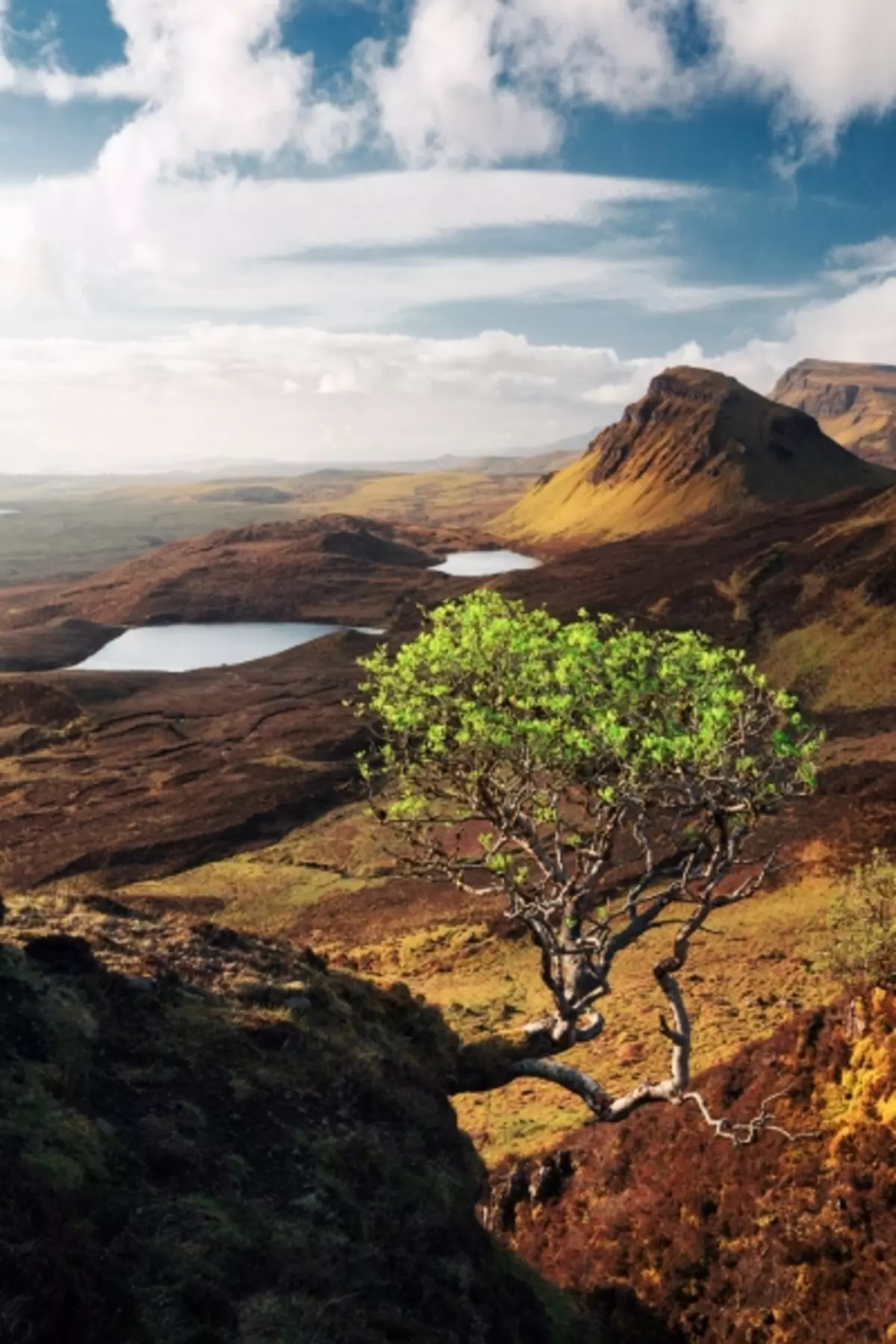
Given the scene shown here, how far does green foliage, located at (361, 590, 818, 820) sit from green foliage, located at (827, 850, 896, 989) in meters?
6.59

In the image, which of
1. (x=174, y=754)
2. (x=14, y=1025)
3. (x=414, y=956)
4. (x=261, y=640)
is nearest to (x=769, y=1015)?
(x=414, y=956)

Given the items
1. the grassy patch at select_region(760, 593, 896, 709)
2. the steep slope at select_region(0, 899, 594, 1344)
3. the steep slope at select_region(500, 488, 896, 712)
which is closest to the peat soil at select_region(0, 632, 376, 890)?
the steep slope at select_region(0, 899, 594, 1344)

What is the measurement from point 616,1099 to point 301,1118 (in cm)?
705

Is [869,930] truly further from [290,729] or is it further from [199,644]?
[199,644]

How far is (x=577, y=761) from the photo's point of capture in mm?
19609

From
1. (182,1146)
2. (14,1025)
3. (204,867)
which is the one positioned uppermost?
(14,1025)

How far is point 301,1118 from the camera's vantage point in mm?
18172

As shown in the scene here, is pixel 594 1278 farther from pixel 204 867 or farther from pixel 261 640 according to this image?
pixel 261 640

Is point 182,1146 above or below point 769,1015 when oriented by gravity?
above

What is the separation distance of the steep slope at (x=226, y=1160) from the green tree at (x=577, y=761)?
3637mm

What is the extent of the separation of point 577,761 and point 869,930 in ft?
37.6

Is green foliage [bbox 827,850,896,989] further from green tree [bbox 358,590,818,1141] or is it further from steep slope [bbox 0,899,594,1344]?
steep slope [bbox 0,899,594,1344]

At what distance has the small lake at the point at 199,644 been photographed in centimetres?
14625

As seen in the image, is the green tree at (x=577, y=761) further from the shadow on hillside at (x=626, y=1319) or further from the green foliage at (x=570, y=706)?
the shadow on hillside at (x=626, y=1319)
